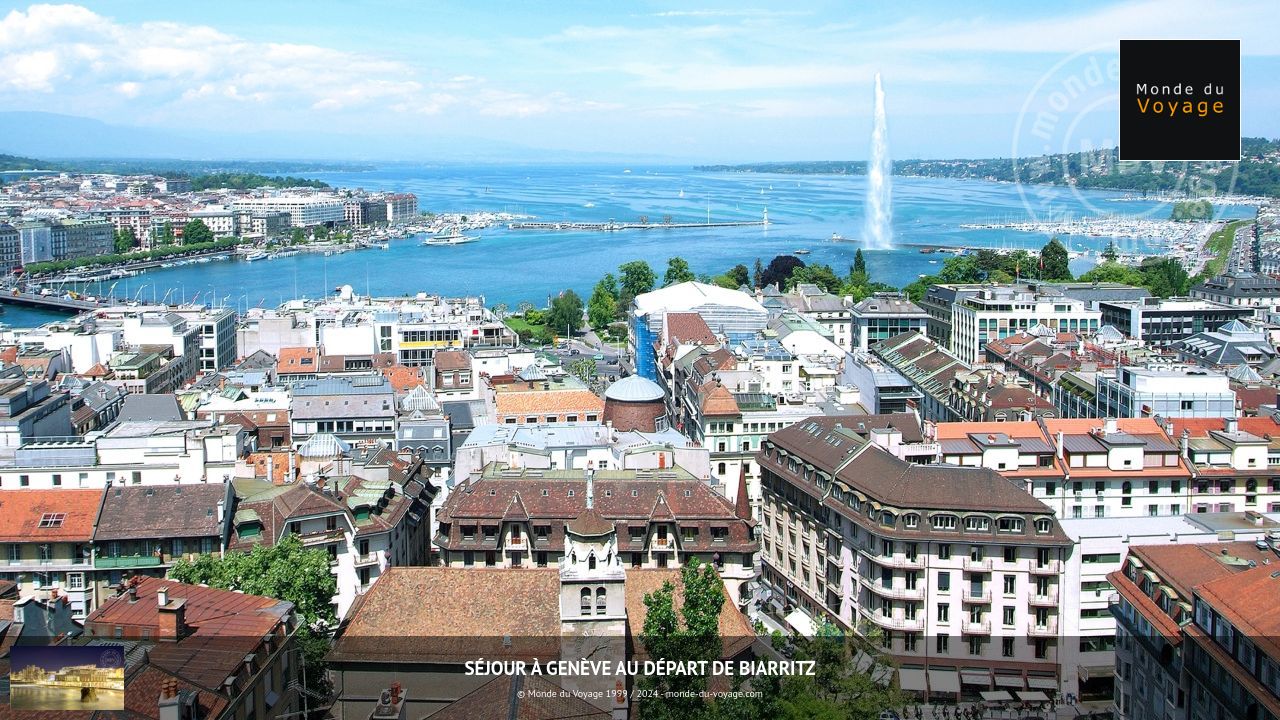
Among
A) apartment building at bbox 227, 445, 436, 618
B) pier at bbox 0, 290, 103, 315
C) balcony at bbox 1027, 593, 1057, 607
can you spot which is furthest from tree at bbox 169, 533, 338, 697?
pier at bbox 0, 290, 103, 315

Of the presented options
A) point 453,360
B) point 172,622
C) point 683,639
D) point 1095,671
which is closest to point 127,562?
point 172,622

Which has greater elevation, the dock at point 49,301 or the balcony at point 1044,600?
the dock at point 49,301

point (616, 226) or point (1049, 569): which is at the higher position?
point (616, 226)

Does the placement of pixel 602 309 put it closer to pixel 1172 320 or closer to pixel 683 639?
pixel 1172 320

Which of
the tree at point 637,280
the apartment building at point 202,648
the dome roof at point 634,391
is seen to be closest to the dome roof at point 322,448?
the dome roof at point 634,391

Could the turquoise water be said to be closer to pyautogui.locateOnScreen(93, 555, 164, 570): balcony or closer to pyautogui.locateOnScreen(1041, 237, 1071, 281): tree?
pyautogui.locateOnScreen(1041, 237, 1071, 281): tree

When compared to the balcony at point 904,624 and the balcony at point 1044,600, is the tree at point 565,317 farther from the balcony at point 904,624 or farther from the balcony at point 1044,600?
the balcony at point 1044,600
